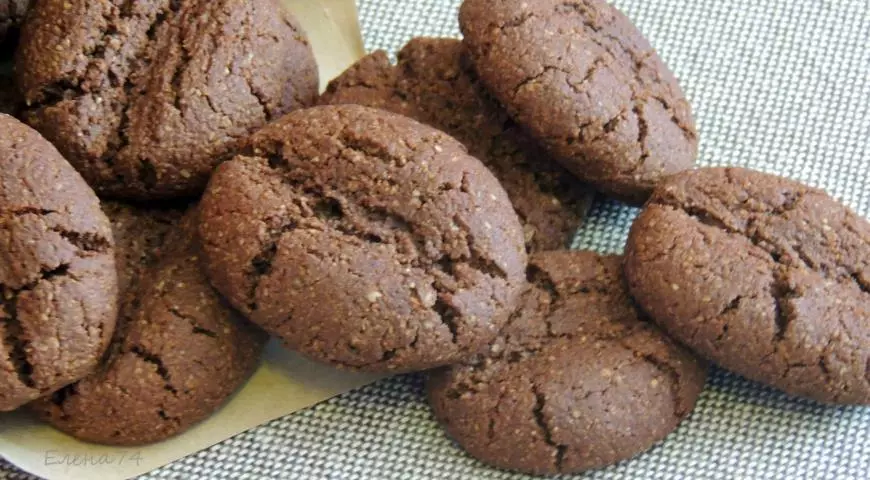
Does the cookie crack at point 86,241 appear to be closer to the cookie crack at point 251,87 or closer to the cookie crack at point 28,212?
the cookie crack at point 28,212

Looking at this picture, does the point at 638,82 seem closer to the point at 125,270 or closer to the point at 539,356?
the point at 539,356

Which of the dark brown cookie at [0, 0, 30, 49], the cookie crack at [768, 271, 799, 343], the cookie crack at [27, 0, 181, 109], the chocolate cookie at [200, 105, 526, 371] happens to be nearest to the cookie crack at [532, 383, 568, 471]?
the chocolate cookie at [200, 105, 526, 371]

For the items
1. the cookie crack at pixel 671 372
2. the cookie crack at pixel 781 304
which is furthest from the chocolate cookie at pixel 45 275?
the cookie crack at pixel 781 304

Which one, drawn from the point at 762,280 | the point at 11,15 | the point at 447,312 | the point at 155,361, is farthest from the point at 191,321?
the point at 762,280

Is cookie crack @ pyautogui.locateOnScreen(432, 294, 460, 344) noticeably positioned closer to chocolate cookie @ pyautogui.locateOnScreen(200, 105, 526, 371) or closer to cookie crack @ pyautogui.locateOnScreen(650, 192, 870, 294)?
chocolate cookie @ pyautogui.locateOnScreen(200, 105, 526, 371)

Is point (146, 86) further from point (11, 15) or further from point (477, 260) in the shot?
point (477, 260)

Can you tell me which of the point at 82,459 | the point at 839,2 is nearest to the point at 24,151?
the point at 82,459
